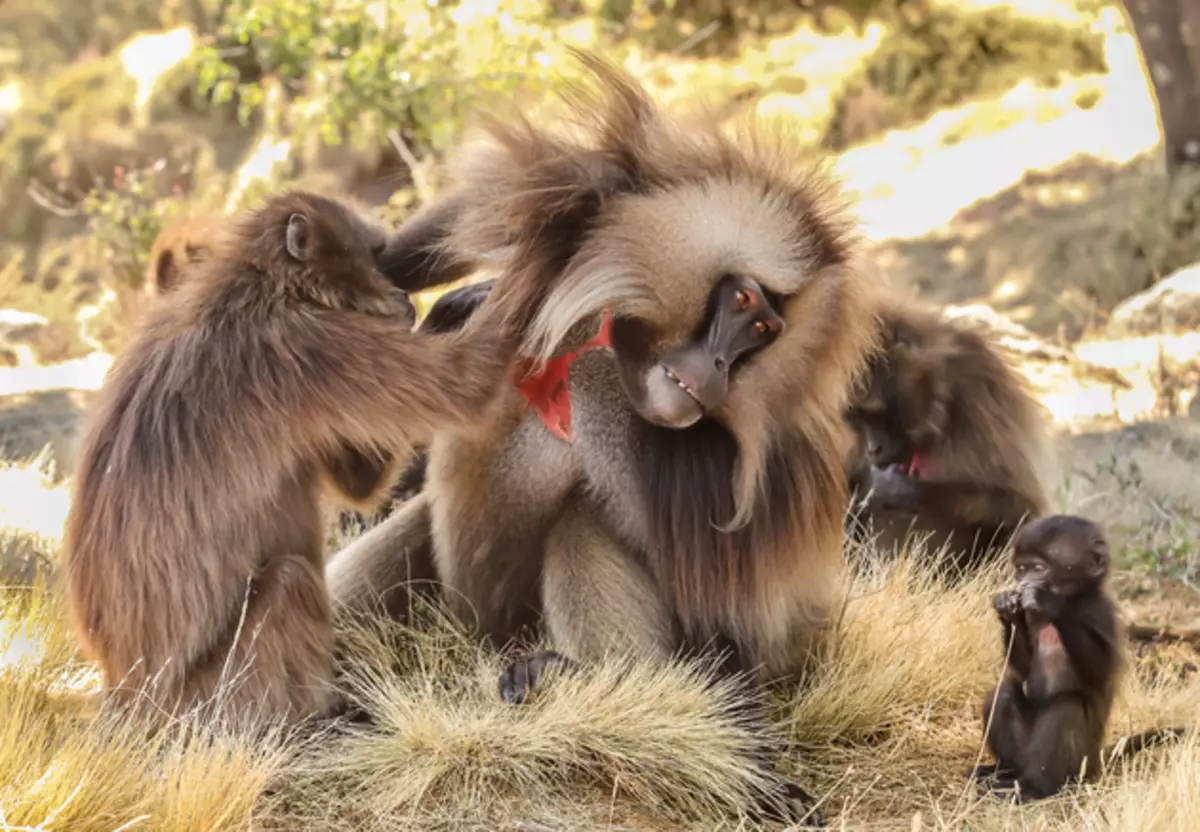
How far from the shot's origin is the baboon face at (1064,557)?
3908mm

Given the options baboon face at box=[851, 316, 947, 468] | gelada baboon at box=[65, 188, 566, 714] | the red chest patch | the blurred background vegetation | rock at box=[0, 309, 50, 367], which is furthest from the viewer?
the blurred background vegetation

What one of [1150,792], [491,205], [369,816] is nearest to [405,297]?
[491,205]

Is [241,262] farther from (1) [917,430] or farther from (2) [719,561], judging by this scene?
(1) [917,430]

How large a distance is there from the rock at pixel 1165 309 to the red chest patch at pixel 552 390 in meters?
7.14

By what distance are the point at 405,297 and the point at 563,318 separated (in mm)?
613

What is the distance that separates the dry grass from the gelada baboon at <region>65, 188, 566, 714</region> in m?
0.20

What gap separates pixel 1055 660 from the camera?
3.92m

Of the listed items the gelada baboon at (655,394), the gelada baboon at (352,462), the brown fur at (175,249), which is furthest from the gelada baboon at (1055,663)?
the brown fur at (175,249)

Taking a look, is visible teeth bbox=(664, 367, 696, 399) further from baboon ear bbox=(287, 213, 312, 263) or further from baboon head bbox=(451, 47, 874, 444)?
baboon ear bbox=(287, 213, 312, 263)

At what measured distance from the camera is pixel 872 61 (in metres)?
16.0

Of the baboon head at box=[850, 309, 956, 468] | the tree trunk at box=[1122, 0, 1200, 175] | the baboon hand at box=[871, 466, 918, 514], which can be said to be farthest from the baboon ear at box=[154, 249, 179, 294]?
the tree trunk at box=[1122, 0, 1200, 175]

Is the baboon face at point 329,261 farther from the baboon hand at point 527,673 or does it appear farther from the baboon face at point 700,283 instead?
the baboon hand at point 527,673

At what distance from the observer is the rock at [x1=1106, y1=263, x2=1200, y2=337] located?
10320 mm

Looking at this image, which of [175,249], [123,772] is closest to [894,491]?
[175,249]
